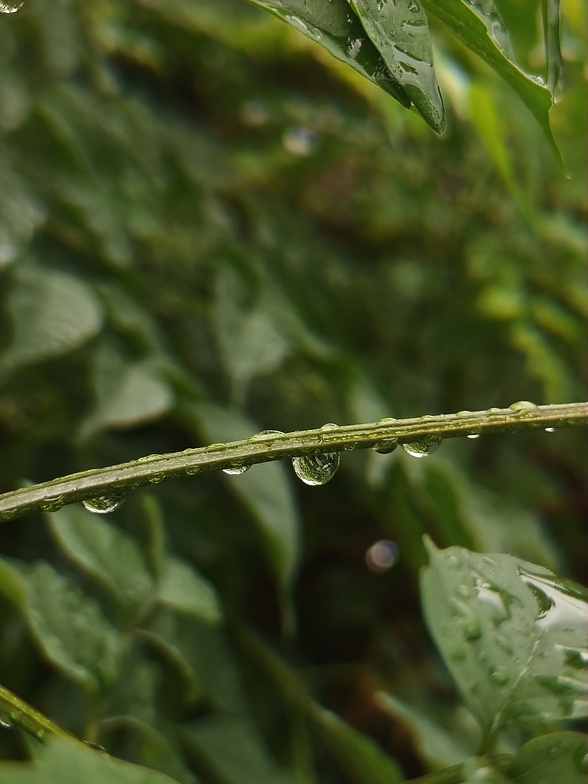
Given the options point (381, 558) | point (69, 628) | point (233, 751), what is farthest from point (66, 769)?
point (381, 558)

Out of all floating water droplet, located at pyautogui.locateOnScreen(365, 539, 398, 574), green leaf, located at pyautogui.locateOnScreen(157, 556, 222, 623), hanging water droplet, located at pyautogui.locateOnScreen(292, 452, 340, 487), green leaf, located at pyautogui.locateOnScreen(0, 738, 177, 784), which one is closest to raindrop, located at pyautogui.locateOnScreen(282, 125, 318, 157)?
floating water droplet, located at pyautogui.locateOnScreen(365, 539, 398, 574)

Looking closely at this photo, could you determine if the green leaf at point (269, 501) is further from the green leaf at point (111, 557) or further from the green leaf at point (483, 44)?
the green leaf at point (483, 44)

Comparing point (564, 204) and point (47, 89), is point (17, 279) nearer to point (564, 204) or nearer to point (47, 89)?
point (47, 89)

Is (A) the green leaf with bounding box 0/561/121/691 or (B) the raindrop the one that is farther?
(B) the raindrop

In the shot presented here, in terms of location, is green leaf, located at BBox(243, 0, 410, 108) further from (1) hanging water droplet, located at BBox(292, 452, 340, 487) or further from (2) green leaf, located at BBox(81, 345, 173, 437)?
(2) green leaf, located at BBox(81, 345, 173, 437)

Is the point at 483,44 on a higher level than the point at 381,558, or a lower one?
higher

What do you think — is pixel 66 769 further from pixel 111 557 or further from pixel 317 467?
pixel 111 557
